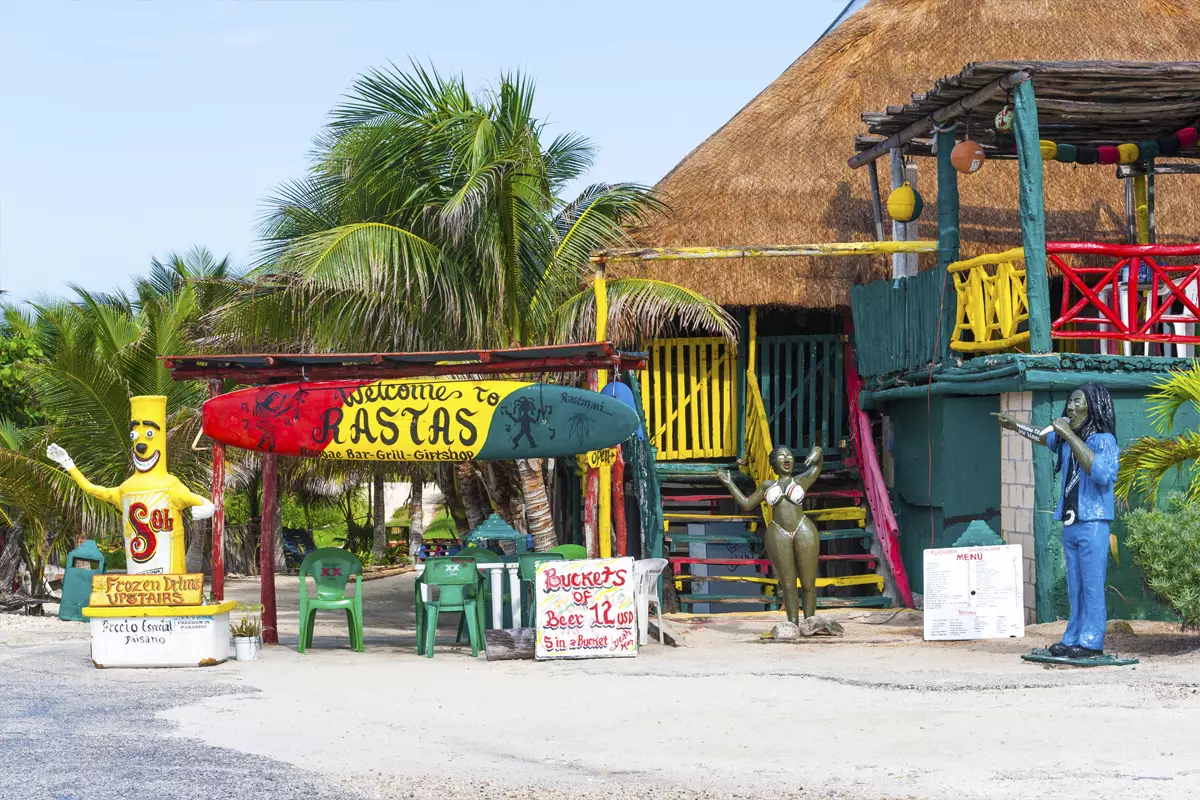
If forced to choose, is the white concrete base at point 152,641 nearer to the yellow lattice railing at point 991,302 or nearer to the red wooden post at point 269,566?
the red wooden post at point 269,566

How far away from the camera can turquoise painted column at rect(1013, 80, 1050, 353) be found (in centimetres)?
1212

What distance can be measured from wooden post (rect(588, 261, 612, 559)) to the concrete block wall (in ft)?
11.7

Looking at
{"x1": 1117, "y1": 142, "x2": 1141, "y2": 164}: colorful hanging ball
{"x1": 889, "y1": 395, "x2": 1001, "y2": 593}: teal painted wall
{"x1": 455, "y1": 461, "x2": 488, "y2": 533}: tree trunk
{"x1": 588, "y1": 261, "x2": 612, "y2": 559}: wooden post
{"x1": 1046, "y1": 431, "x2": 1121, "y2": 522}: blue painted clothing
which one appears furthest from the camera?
{"x1": 455, "y1": 461, "x2": 488, "y2": 533}: tree trunk

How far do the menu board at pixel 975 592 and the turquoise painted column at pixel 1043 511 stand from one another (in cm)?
80

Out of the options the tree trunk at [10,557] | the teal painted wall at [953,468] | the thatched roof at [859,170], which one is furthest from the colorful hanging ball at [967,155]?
the tree trunk at [10,557]

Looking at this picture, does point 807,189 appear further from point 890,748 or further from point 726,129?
point 890,748

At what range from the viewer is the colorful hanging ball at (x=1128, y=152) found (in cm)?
1551

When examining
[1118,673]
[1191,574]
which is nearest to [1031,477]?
[1191,574]

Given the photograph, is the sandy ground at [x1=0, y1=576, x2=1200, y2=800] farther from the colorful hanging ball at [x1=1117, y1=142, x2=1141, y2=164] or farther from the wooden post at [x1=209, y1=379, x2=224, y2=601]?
the colorful hanging ball at [x1=1117, y1=142, x2=1141, y2=164]

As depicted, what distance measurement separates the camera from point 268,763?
6.82 m

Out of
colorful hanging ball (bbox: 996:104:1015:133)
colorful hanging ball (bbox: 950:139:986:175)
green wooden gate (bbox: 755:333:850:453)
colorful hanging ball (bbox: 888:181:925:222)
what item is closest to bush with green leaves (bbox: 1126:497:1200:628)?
colorful hanging ball (bbox: 996:104:1015:133)

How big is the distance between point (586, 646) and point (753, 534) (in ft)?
17.8

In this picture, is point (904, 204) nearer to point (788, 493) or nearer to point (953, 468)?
point (953, 468)

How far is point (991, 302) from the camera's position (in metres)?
12.9
